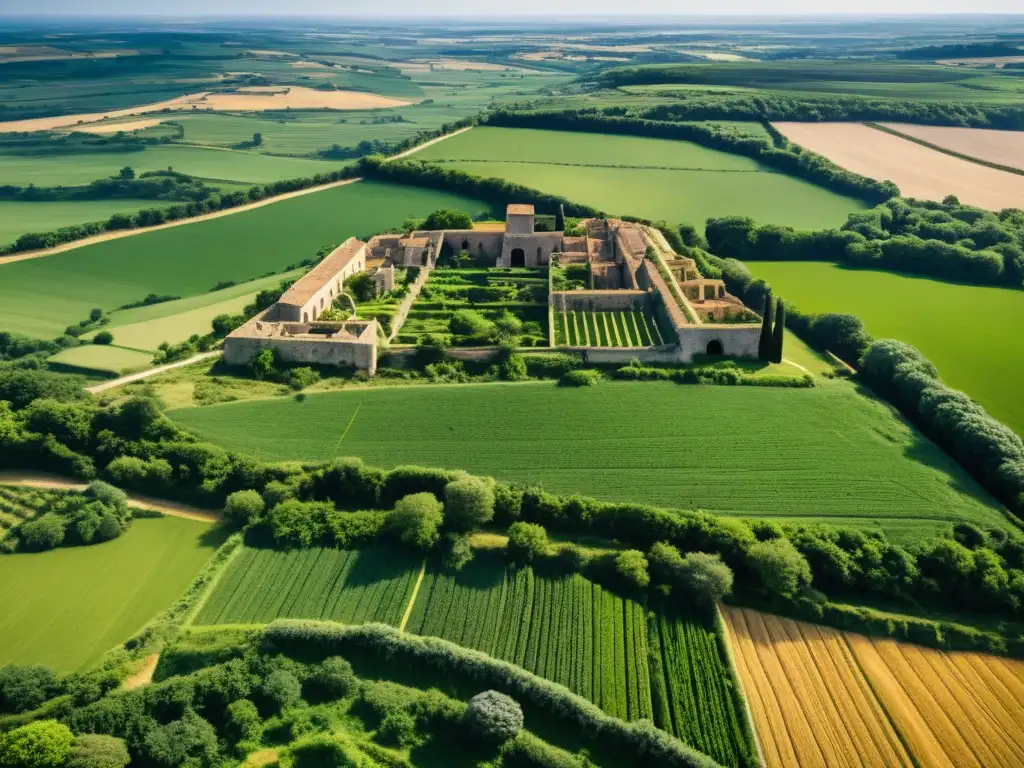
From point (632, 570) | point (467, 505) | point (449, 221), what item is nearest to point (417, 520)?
point (467, 505)

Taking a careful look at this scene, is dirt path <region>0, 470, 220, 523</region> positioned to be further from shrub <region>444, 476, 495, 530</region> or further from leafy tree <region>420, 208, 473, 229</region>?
leafy tree <region>420, 208, 473, 229</region>

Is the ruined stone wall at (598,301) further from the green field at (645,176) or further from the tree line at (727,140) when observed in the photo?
the tree line at (727,140)

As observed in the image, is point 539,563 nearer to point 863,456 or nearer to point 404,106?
point 863,456

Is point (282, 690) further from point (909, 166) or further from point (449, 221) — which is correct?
point (909, 166)

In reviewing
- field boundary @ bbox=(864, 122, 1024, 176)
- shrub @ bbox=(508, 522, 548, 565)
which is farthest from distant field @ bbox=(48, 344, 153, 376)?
field boundary @ bbox=(864, 122, 1024, 176)

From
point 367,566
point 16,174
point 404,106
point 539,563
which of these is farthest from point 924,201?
point 404,106

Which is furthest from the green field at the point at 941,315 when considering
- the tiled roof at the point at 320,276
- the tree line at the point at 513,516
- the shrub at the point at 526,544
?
the tiled roof at the point at 320,276
